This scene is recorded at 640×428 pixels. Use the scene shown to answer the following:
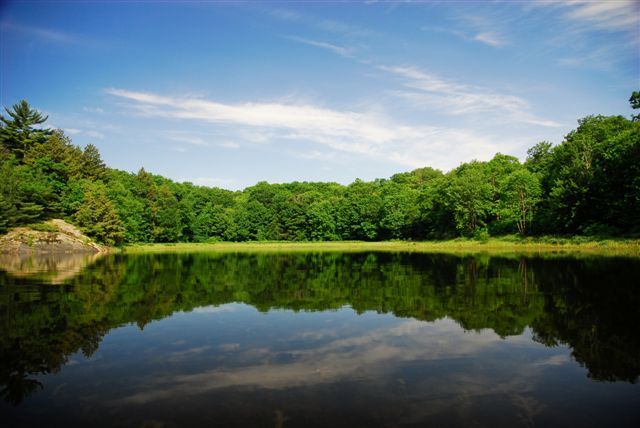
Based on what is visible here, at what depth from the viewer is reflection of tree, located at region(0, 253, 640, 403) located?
1034 centimetres

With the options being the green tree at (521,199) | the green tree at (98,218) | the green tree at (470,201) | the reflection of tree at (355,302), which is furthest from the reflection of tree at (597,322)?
the green tree at (98,218)

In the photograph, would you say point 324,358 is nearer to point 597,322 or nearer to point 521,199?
point 597,322

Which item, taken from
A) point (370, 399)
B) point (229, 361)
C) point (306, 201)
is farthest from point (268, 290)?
point (306, 201)

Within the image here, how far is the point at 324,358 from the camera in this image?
996cm

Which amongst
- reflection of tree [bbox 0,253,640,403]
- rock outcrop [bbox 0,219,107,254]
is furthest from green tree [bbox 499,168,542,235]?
rock outcrop [bbox 0,219,107,254]

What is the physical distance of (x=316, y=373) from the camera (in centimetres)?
885

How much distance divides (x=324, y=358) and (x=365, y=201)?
96037 mm

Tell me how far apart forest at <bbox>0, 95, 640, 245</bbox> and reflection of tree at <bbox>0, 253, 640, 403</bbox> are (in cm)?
3494

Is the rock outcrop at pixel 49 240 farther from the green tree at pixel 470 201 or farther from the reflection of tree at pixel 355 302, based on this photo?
the green tree at pixel 470 201

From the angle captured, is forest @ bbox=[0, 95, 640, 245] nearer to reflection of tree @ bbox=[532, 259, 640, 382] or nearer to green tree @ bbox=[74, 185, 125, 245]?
green tree @ bbox=[74, 185, 125, 245]

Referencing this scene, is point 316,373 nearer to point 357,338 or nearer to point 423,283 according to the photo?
point 357,338

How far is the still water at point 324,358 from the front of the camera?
22.6 feet

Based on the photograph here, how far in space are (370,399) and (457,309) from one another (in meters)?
9.17

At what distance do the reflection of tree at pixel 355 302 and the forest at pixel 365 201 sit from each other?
34.9 meters
